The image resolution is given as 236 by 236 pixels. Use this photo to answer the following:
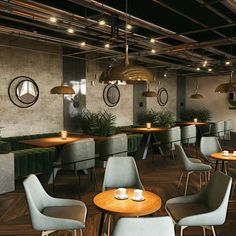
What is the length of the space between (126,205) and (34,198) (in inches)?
35.1

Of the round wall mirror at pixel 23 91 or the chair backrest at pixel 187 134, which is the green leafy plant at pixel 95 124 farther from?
the chair backrest at pixel 187 134

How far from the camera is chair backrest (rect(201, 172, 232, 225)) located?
7.99 feet

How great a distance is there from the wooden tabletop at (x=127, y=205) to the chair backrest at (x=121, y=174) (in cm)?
67

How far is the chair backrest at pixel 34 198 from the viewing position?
2.32 m

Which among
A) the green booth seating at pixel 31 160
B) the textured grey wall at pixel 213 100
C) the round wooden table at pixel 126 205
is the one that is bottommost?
the green booth seating at pixel 31 160

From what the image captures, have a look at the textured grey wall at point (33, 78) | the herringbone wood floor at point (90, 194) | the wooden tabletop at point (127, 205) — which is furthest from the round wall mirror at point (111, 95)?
the wooden tabletop at point (127, 205)

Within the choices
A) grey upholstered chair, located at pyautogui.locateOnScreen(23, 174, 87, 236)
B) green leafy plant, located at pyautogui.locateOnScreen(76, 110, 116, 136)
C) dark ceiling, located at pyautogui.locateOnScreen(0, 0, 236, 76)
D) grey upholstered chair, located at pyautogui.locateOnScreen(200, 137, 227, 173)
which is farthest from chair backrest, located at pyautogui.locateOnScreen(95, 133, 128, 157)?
grey upholstered chair, located at pyautogui.locateOnScreen(23, 174, 87, 236)

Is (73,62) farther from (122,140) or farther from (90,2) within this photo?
(90,2)

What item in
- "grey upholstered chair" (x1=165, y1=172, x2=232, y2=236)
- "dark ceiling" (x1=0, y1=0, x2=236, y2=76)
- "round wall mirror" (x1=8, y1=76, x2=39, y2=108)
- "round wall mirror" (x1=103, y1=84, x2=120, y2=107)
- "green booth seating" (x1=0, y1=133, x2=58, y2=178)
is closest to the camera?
"grey upholstered chair" (x1=165, y1=172, x2=232, y2=236)

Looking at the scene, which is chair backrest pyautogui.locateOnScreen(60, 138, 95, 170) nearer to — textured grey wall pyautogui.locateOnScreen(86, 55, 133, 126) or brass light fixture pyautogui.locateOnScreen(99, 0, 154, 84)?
brass light fixture pyautogui.locateOnScreen(99, 0, 154, 84)

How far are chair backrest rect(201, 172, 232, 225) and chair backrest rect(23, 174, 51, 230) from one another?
1534mm

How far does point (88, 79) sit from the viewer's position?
848 centimetres

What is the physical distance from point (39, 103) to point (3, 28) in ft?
9.01

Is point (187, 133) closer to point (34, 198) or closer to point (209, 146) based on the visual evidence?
point (209, 146)
